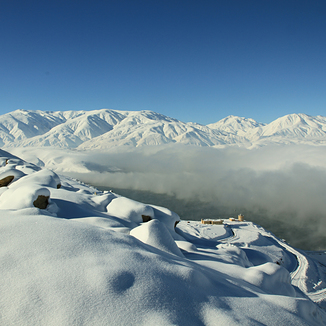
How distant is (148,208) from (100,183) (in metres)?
134

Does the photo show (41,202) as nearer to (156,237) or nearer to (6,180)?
(156,237)

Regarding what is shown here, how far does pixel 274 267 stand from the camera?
9.62 meters

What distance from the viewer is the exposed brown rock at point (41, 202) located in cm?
1150

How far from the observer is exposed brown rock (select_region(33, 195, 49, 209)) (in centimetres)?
1150

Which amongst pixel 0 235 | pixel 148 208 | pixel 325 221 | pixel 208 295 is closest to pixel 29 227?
pixel 0 235

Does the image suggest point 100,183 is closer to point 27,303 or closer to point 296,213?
point 296,213

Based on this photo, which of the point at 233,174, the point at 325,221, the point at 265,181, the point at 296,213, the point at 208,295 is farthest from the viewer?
the point at 233,174

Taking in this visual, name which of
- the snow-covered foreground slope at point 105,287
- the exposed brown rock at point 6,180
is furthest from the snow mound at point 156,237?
the exposed brown rock at point 6,180

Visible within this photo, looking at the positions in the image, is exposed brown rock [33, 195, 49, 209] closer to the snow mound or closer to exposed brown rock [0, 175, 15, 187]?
the snow mound

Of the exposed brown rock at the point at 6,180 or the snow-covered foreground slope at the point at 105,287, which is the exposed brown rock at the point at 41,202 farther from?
the exposed brown rock at the point at 6,180

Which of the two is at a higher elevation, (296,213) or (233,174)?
(233,174)

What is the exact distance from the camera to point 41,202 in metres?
11.9

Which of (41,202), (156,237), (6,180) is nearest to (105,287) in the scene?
(156,237)

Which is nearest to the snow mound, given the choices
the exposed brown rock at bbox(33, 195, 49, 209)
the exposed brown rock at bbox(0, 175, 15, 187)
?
the exposed brown rock at bbox(33, 195, 49, 209)
